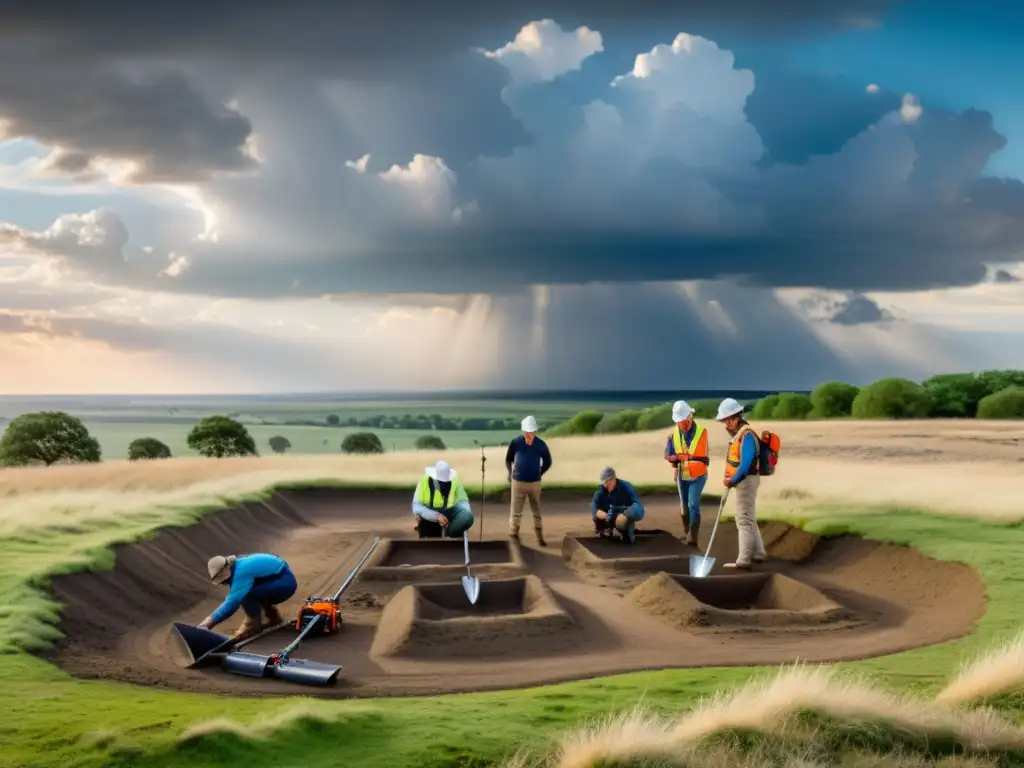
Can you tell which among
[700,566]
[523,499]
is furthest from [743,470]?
[523,499]

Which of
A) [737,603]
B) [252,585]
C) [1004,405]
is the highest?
[1004,405]

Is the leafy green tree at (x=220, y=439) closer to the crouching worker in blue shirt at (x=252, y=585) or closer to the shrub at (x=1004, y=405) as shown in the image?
the crouching worker in blue shirt at (x=252, y=585)

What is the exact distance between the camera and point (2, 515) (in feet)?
63.3

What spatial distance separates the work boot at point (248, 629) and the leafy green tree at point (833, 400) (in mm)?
A: 54231

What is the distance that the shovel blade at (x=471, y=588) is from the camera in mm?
14375

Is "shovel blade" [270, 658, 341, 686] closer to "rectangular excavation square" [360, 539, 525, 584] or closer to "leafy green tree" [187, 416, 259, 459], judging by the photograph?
"rectangular excavation square" [360, 539, 525, 584]

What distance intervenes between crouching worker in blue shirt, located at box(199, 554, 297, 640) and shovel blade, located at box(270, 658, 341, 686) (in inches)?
64.5

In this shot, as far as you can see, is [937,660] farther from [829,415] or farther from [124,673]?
[829,415]

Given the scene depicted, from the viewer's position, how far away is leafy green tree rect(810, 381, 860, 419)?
204 feet

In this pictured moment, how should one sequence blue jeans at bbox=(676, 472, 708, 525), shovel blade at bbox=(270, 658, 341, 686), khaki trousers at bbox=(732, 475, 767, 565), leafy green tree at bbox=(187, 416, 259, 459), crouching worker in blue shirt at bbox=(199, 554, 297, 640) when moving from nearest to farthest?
1. shovel blade at bbox=(270, 658, 341, 686)
2. crouching worker in blue shirt at bbox=(199, 554, 297, 640)
3. khaki trousers at bbox=(732, 475, 767, 565)
4. blue jeans at bbox=(676, 472, 708, 525)
5. leafy green tree at bbox=(187, 416, 259, 459)

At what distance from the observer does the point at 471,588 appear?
14445 millimetres

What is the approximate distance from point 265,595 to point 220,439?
1561 inches

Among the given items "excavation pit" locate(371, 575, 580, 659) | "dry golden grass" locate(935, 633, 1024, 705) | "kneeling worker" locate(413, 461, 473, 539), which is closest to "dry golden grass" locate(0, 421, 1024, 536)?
"kneeling worker" locate(413, 461, 473, 539)

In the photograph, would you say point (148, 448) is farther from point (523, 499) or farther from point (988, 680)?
point (988, 680)
